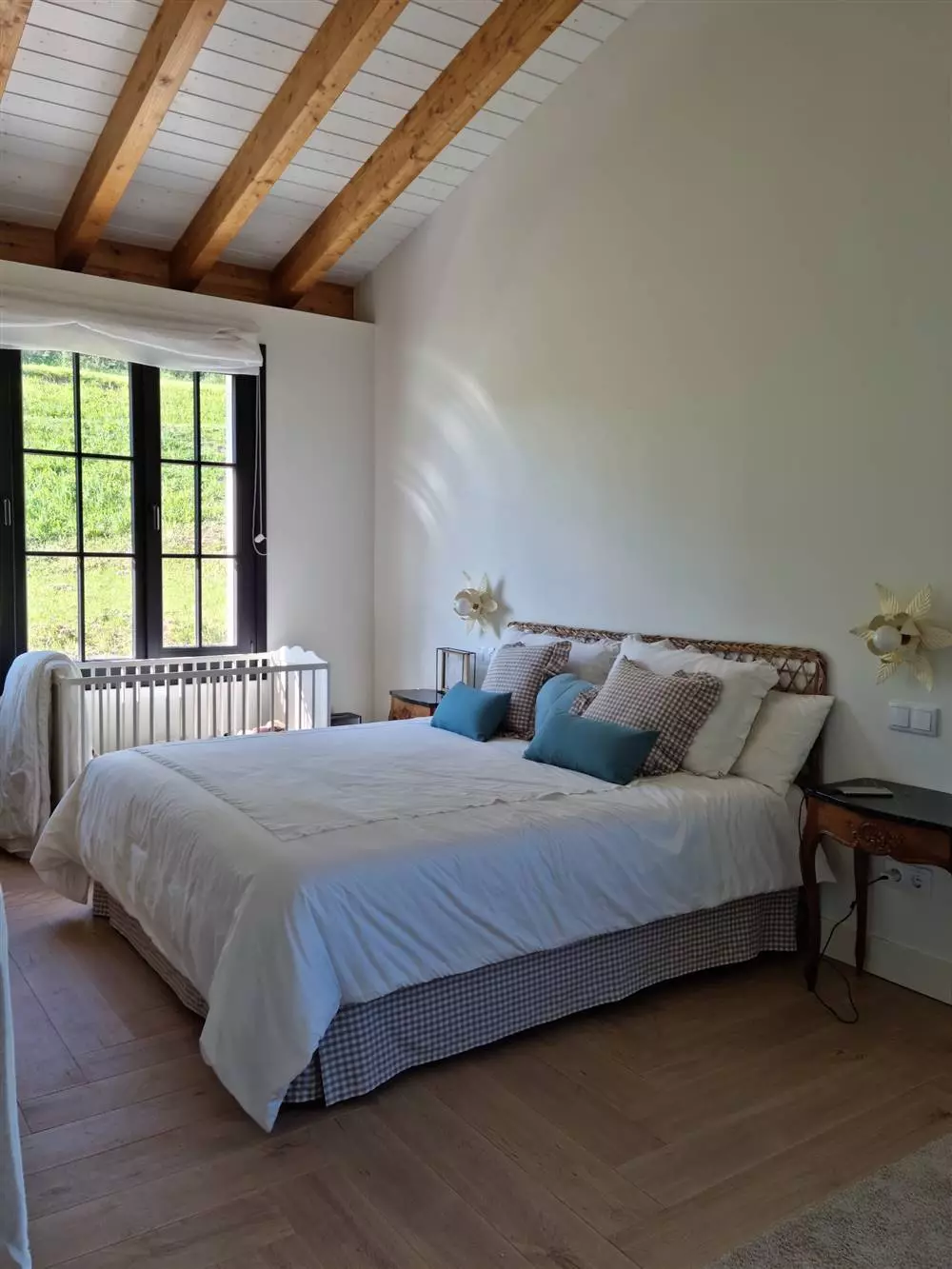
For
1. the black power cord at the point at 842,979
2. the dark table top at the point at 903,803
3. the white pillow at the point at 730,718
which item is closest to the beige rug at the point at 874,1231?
the black power cord at the point at 842,979

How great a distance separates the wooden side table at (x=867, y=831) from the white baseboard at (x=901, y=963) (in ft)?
0.14

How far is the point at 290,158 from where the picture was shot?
4.11 m

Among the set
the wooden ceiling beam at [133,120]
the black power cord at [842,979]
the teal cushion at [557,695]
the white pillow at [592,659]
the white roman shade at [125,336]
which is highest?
the wooden ceiling beam at [133,120]

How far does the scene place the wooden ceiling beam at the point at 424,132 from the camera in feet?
11.7

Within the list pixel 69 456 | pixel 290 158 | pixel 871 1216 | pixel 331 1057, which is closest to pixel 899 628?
pixel 871 1216

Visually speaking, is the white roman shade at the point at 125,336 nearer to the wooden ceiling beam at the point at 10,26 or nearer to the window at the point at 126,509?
the window at the point at 126,509

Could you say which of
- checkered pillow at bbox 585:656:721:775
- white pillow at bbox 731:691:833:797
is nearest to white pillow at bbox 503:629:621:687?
checkered pillow at bbox 585:656:721:775

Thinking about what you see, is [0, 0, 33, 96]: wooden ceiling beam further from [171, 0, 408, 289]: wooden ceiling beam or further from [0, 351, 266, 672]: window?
[0, 351, 266, 672]: window

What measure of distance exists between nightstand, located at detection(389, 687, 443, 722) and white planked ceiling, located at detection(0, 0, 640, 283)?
2.49 meters

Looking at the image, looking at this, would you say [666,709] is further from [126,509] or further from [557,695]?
[126,509]

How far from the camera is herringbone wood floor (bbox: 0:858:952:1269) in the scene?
1753mm

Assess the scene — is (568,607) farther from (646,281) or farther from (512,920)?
(512,920)

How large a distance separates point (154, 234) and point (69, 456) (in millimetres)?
1232

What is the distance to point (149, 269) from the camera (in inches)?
195
